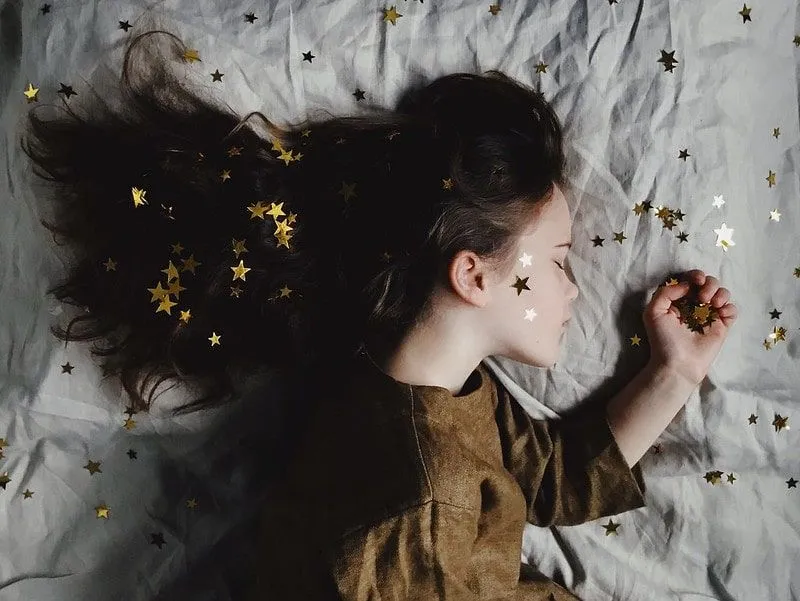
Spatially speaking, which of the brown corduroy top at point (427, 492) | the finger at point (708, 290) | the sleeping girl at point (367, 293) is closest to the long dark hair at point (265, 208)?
the sleeping girl at point (367, 293)

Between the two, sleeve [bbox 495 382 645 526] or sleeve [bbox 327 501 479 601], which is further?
sleeve [bbox 495 382 645 526]

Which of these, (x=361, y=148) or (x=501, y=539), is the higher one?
(x=361, y=148)

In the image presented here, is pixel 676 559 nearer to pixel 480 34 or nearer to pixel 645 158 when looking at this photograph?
pixel 645 158

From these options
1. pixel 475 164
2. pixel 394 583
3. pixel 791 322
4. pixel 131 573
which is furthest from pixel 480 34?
pixel 131 573

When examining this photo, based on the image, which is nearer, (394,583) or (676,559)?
(394,583)

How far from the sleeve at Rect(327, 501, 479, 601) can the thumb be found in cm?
34

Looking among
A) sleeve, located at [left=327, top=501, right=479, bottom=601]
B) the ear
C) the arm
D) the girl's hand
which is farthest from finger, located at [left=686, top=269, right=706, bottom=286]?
sleeve, located at [left=327, top=501, right=479, bottom=601]

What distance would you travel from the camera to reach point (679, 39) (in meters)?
0.84

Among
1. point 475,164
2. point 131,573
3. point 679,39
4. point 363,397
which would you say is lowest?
point 131,573

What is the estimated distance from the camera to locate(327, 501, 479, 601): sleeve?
73cm

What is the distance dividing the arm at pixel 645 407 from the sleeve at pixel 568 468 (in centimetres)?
1

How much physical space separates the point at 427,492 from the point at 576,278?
0.32 metres

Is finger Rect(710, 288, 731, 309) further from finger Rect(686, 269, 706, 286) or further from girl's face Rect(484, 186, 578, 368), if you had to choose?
girl's face Rect(484, 186, 578, 368)

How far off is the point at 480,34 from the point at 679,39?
23 cm
